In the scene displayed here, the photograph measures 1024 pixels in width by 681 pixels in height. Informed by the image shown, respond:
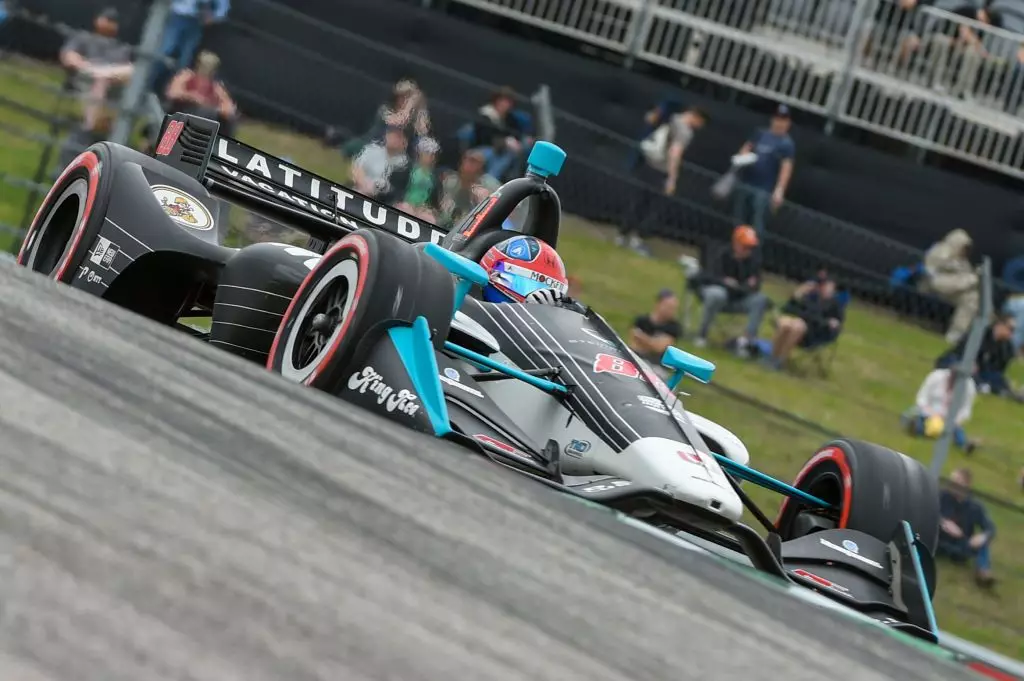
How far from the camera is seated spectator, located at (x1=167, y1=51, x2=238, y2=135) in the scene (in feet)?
30.5

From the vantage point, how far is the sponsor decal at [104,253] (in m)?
5.83

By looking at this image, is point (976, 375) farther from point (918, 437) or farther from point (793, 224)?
point (793, 224)

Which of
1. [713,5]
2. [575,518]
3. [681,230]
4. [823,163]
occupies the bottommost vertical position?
[575,518]

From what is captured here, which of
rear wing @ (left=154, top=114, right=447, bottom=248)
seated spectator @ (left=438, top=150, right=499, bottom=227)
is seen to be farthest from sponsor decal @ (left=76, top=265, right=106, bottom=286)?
seated spectator @ (left=438, top=150, right=499, bottom=227)

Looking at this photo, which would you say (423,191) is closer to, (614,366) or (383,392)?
(614,366)

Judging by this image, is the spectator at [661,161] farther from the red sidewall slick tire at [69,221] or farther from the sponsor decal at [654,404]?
the sponsor decal at [654,404]

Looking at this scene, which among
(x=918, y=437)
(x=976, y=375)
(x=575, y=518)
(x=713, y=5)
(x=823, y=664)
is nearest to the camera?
Result: (x=823, y=664)

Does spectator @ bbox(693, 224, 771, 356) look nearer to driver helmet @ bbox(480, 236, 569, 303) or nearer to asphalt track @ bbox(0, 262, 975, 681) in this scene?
driver helmet @ bbox(480, 236, 569, 303)

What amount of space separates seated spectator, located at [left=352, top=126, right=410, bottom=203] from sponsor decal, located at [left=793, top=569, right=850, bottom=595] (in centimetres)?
461

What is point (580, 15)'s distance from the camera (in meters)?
13.5

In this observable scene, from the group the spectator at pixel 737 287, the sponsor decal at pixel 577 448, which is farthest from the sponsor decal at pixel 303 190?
the spectator at pixel 737 287

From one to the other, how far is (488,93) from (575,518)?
683 cm

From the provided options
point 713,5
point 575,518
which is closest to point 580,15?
point 713,5

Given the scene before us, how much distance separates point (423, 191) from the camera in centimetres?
916
